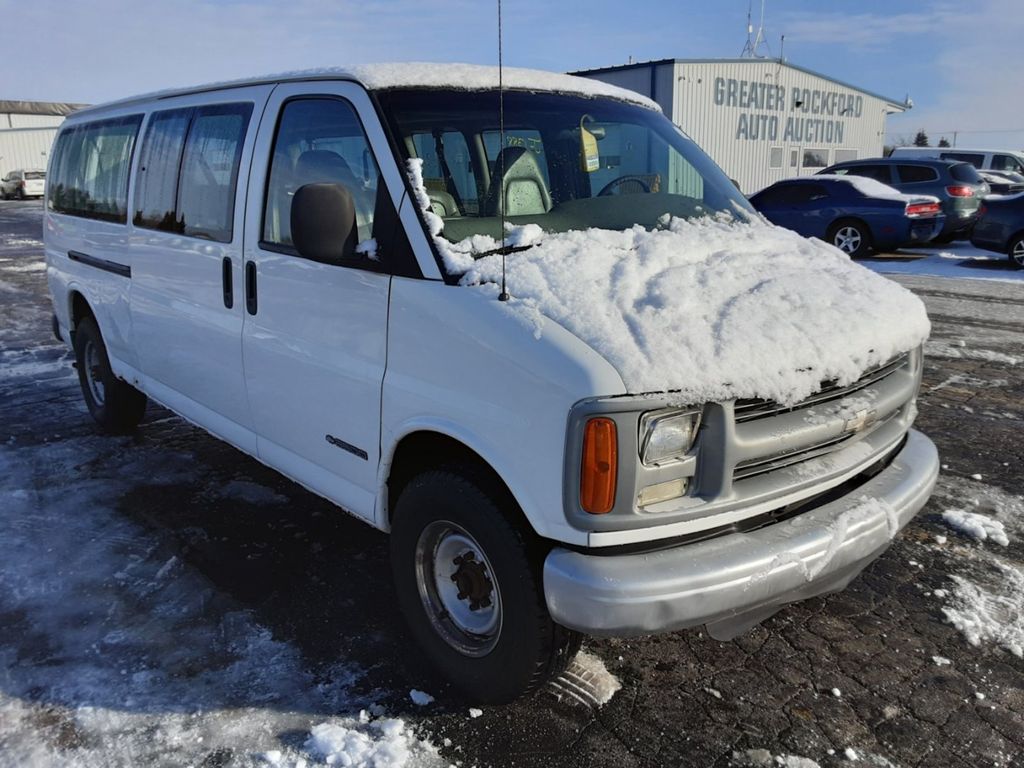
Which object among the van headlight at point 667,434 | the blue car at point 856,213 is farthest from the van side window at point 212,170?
the blue car at point 856,213

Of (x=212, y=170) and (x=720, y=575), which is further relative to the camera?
(x=212, y=170)

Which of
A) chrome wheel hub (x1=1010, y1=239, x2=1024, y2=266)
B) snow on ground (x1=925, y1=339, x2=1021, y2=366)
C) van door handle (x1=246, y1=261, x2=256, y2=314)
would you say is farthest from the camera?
chrome wheel hub (x1=1010, y1=239, x2=1024, y2=266)

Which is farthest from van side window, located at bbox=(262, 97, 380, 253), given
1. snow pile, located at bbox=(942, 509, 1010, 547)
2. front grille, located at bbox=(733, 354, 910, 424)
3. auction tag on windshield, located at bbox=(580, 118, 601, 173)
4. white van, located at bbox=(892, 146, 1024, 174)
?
white van, located at bbox=(892, 146, 1024, 174)

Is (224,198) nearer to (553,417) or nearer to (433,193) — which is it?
(433,193)

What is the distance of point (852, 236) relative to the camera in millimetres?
14719

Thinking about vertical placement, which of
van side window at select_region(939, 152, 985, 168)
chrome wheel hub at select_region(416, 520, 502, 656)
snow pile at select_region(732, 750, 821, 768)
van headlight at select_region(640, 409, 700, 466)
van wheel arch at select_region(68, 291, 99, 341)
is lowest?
snow pile at select_region(732, 750, 821, 768)

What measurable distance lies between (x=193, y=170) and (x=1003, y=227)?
43.1 ft

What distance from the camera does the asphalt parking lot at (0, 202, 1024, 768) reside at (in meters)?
2.71

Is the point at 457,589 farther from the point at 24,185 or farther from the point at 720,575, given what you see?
the point at 24,185

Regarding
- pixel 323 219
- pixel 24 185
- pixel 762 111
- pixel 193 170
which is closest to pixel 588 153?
pixel 323 219

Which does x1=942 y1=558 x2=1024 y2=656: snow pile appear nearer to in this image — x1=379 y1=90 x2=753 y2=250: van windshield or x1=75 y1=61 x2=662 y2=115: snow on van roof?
x1=379 y1=90 x2=753 y2=250: van windshield

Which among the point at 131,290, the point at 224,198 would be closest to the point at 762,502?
the point at 224,198

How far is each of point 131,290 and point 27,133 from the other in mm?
53980

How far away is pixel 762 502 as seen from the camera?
2547mm
